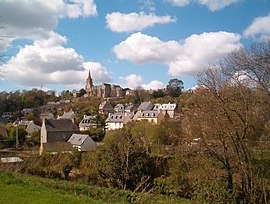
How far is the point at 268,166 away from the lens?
1277 centimetres

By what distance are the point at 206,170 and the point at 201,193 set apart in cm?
319

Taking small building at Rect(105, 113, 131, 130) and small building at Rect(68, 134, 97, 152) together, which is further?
small building at Rect(105, 113, 131, 130)

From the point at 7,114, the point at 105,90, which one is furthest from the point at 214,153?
the point at 105,90

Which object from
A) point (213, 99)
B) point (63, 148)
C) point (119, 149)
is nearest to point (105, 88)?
point (63, 148)

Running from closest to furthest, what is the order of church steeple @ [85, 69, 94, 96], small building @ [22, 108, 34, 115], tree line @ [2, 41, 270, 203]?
1. tree line @ [2, 41, 270, 203]
2. small building @ [22, 108, 34, 115]
3. church steeple @ [85, 69, 94, 96]

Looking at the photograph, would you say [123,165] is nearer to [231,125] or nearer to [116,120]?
[231,125]

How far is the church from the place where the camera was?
9958 cm

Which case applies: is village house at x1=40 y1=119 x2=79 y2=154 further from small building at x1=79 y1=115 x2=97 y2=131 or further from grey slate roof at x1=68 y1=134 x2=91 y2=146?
small building at x1=79 y1=115 x2=97 y2=131

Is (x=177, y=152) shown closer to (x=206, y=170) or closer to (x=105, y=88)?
(x=206, y=170)

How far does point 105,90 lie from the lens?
99562mm

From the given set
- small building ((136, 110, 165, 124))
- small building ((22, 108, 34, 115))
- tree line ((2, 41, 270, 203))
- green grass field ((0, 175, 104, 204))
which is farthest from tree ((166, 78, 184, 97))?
green grass field ((0, 175, 104, 204))

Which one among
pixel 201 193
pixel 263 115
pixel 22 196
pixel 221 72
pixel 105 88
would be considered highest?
pixel 105 88

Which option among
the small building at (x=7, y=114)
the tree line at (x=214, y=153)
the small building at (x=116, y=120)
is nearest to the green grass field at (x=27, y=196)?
the tree line at (x=214, y=153)

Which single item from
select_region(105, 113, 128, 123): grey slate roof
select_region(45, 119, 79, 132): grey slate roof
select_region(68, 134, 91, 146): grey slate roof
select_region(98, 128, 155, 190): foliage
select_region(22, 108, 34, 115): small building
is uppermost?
select_region(22, 108, 34, 115): small building
